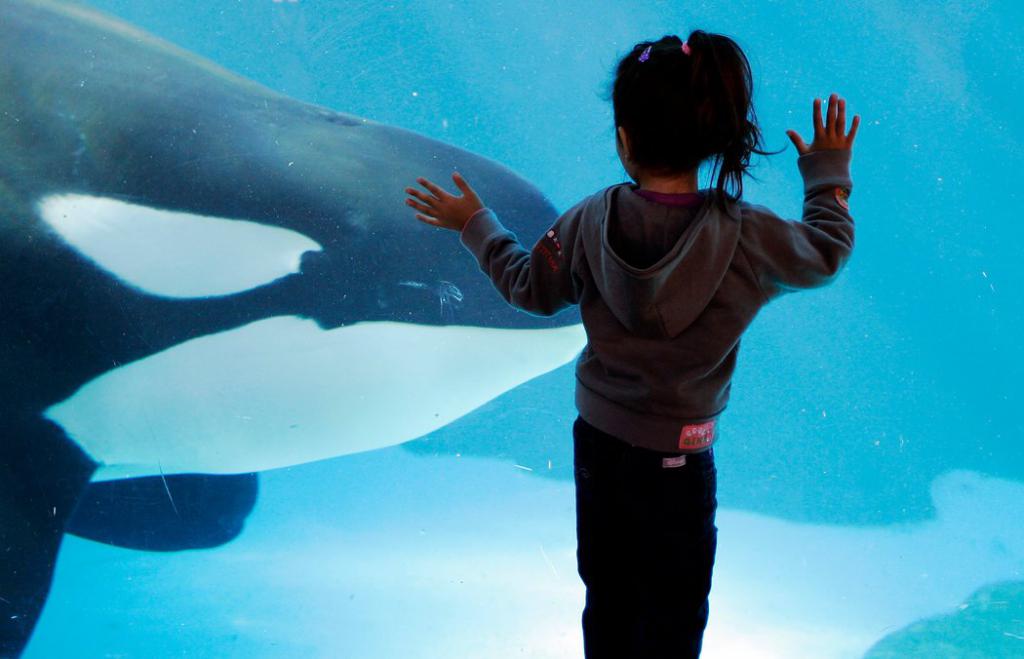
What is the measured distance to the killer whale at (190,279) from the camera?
2.11 metres

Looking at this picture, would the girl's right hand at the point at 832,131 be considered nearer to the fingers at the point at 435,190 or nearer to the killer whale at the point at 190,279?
the fingers at the point at 435,190

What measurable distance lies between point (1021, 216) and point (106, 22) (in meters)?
2.48

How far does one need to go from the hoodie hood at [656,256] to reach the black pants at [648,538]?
0.67ft

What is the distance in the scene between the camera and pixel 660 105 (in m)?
1.06

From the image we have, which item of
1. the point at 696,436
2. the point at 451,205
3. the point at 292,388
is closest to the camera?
the point at 696,436

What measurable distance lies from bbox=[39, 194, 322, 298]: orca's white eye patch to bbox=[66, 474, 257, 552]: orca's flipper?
0.57 m

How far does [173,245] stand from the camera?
217 cm

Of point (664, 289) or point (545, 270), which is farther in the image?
point (545, 270)

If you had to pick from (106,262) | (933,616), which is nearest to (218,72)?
(106,262)

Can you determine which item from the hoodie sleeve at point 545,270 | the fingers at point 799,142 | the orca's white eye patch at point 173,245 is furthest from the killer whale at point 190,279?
the fingers at point 799,142

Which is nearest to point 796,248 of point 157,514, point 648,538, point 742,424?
point 648,538

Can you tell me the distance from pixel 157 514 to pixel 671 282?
1831 millimetres

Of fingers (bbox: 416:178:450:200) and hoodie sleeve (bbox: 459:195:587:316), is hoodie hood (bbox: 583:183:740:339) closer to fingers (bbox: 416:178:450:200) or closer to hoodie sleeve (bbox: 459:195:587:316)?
hoodie sleeve (bbox: 459:195:587:316)

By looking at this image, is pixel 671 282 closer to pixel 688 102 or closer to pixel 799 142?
pixel 688 102
